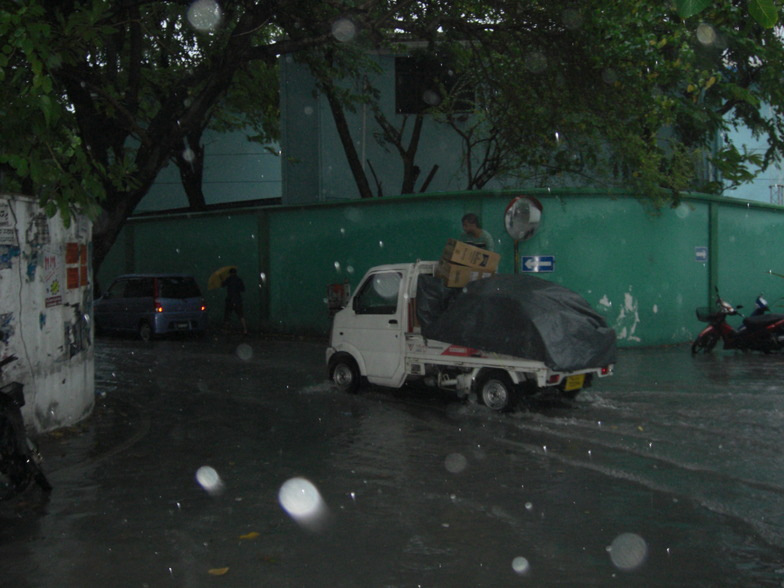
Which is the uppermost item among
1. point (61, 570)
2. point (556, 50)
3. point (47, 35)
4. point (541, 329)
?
point (556, 50)

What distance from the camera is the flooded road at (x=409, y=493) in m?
4.96

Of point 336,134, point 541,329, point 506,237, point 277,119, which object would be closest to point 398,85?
point 336,134

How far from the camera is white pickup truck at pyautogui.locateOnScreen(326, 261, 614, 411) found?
9.84 meters

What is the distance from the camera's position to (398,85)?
23.7 meters

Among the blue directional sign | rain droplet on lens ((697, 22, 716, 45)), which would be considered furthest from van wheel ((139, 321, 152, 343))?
rain droplet on lens ((697, 22, 716, 45))

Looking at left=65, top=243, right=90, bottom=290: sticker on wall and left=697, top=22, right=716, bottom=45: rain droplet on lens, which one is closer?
left=65, top=243, right=90, bottom=290: sticker on wall

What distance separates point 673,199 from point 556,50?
19.2 feet

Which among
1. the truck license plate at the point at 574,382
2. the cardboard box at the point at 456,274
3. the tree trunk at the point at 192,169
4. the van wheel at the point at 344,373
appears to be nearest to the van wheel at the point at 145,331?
the tree trunk at the point at 192,169

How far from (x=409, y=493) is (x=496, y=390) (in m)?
3.69

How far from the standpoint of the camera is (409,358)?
35.6ft

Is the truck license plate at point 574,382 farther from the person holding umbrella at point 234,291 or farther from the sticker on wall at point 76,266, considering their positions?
the person holding umbrella at point 234,291

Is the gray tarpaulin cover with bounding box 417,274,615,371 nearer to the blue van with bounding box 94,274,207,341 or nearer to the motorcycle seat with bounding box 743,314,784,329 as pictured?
the motorcycle seat with bounding box 743,314,784,329

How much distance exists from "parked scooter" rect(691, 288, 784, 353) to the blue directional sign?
3.00 m

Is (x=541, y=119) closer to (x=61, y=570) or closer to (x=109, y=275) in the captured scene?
(x=61, y=570)
